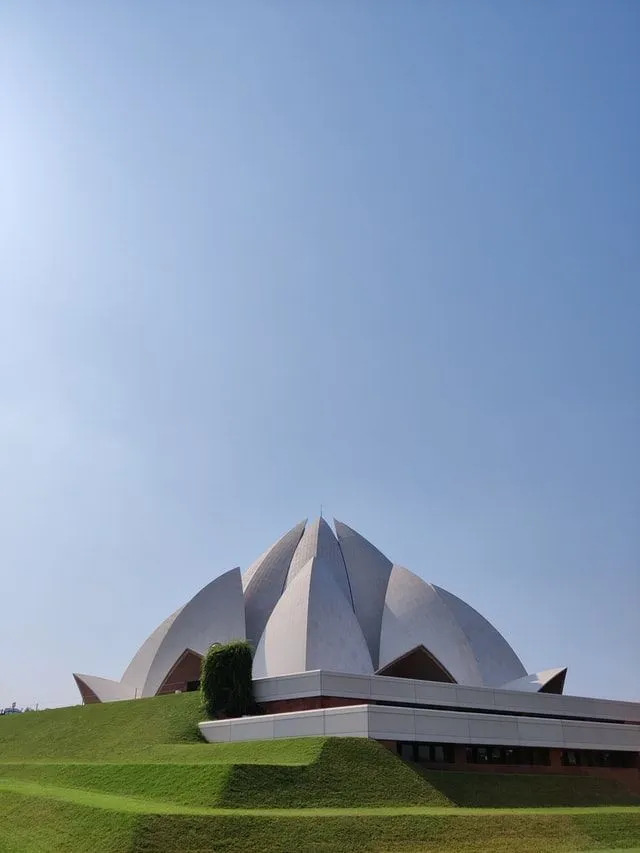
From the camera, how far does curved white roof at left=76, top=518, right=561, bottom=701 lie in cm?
2622

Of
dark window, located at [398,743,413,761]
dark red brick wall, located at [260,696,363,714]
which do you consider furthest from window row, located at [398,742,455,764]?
dark red brick wall, located at [260,696,363,714]

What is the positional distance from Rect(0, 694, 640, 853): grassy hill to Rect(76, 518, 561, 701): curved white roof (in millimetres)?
6984

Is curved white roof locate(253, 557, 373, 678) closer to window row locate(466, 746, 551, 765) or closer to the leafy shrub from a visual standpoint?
the leafy shrub

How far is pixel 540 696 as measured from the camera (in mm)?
25609

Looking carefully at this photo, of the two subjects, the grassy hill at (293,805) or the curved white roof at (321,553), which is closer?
the grassy hill at (293,805)

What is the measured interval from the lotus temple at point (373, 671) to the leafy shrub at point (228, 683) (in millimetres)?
565

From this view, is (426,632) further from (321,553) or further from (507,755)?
(507,755)

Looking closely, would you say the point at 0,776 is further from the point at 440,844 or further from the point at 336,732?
the point at 440,844

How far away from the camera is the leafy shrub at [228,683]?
23016 millimetres

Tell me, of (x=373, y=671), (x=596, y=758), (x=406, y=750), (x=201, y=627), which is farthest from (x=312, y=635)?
(x=596, y=758)

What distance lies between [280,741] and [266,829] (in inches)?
244

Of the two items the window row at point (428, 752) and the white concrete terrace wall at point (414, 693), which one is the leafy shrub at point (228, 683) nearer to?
the white concrete terrace wall at point (414, 693)

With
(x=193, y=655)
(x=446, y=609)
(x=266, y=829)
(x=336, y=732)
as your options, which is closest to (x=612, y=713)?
(x=446, y=609)

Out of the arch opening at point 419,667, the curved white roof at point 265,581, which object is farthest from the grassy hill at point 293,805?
the curved white roof at point 265,581
